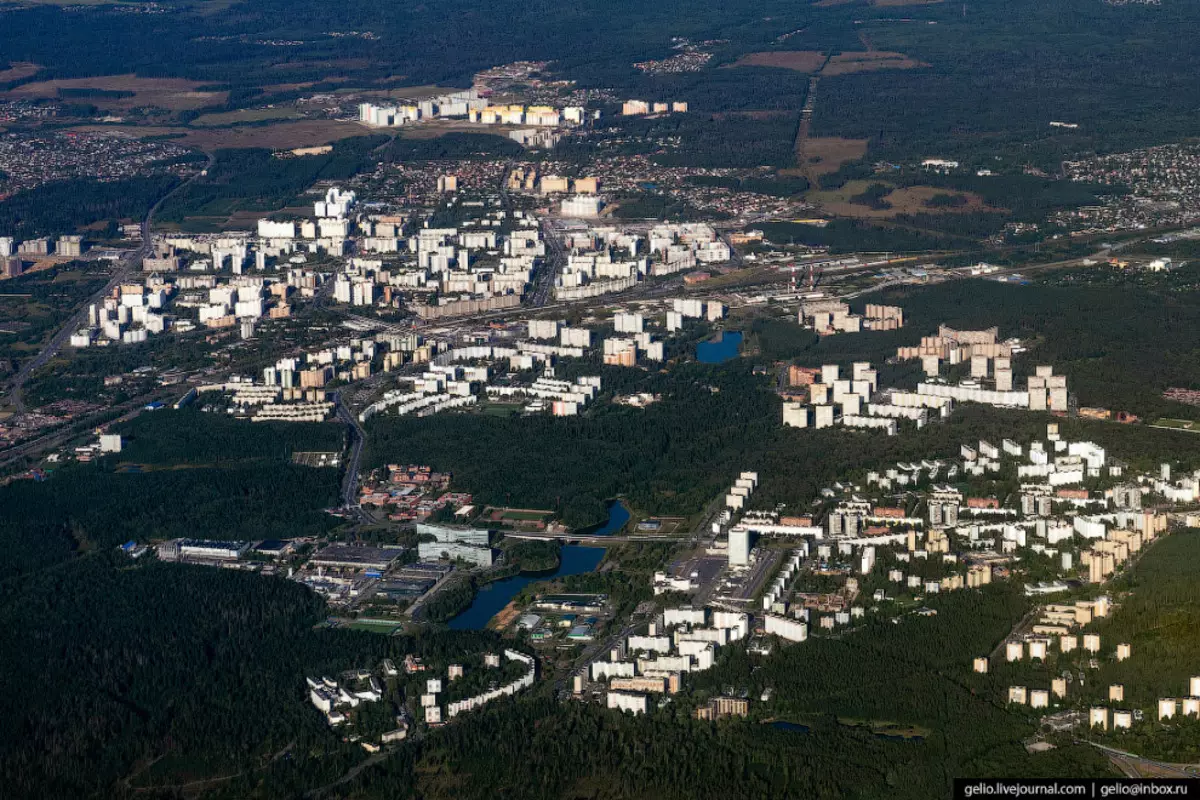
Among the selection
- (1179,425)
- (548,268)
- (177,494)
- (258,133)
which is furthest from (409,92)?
(1179,425)

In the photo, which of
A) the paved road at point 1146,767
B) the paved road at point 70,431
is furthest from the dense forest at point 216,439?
the paved road at point 1146,767

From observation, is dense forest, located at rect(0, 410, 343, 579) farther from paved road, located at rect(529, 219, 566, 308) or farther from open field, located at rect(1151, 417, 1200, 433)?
open field, located at rect(1151, 417, 1200, 433)

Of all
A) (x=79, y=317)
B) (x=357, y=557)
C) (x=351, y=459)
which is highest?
(x=357, y=557)

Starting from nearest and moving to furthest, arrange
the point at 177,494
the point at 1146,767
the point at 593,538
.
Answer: the point at 1146,767 → the point at 593,538 → the point at 177,494

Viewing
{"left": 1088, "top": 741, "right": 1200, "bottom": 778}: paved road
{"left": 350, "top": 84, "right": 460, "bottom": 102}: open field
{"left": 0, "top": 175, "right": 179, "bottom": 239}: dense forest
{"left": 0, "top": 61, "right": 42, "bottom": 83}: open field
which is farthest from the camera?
{"left": 0, "top": 61, "right": 42, "bottom": 83}: open field

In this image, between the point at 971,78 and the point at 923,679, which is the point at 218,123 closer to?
the point at 971,78

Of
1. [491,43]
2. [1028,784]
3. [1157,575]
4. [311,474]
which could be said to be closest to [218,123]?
[491,43]

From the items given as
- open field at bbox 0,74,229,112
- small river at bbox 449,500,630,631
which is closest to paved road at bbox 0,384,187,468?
small river at bbox 449,500,630,631

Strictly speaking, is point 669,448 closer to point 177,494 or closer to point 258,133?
point 177,494
